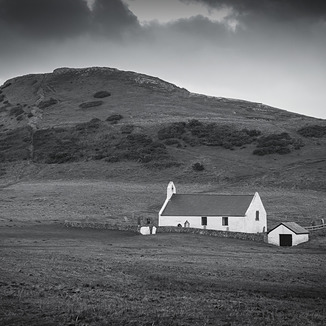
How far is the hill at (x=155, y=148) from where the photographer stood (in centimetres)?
9188

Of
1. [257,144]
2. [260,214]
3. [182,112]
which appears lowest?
[260,214]

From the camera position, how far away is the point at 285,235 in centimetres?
5678

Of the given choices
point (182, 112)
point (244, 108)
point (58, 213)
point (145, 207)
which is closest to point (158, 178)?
point (145, 207)

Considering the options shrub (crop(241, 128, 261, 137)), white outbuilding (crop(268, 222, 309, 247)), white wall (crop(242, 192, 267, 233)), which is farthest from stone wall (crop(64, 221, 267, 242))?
shrub (crop(241, 128, 261, 137))

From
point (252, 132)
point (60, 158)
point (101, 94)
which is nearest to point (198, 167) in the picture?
point (252, 132)

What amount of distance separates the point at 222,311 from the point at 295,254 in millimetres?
28044

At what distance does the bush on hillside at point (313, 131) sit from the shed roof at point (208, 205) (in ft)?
222

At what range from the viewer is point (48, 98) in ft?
590

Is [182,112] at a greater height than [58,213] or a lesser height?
greater

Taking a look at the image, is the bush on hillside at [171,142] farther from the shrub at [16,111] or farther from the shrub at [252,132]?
the shrub at [16,111]

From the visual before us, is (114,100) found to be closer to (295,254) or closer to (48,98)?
(48,98)

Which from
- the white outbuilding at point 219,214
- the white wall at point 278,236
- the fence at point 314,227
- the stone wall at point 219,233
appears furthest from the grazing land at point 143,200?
the white outbuilding at point 219,214

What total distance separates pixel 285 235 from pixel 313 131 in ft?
263

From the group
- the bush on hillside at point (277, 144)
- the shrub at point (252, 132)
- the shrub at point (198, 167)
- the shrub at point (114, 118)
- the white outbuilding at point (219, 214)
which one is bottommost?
the white outbuilding at point (219, 214)
